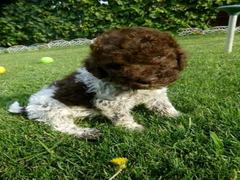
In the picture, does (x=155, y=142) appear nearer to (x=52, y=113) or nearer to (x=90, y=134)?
(x=90, y=134)

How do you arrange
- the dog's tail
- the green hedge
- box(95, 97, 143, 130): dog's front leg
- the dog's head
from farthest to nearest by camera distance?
the green hedge → the dog's tail → box(95, 97, 143, 130): dog's front leg → the dog's head

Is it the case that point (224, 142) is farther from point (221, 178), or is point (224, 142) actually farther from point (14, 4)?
point (14, 4)

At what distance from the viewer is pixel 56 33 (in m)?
17.3

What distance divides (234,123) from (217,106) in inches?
21.2

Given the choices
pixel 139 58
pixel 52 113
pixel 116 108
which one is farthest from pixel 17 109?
pixel 139 58

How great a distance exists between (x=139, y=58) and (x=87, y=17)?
14.0m

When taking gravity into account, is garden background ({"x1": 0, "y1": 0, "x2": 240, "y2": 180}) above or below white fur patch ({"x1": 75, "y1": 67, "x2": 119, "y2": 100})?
below

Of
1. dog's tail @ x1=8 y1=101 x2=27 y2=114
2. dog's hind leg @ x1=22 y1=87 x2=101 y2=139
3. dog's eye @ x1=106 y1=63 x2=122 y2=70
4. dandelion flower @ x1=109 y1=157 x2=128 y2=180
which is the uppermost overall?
dog's eye @ x1=106 y1=63 x2=122 y2=70

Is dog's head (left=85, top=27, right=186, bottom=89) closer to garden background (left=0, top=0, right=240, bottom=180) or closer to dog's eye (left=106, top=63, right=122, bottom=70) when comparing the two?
dog's eye (left=106, top=63, right=122, bottom=70)

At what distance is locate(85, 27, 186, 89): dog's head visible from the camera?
3.22 m

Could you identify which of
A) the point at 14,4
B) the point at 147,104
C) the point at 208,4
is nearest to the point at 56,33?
the point at 14,4

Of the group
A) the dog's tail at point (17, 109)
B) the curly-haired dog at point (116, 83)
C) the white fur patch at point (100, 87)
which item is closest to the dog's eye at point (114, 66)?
the curly-haired dog at point (116, 83)

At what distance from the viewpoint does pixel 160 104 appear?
395 centimetres

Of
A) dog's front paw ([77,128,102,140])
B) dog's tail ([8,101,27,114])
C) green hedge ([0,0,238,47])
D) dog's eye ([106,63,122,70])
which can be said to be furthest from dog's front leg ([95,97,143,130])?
green hedge ([0,0,238,47])
